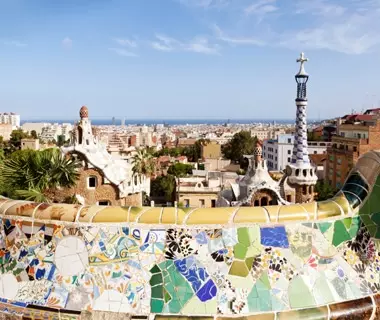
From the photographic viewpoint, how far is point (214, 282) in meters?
3.80

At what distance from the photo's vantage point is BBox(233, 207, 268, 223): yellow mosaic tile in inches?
153

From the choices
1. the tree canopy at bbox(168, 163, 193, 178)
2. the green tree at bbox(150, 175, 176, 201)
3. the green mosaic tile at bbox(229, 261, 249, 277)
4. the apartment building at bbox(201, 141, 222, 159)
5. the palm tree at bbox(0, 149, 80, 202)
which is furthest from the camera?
the apartment building at bbox(201, 141, 222, 159)

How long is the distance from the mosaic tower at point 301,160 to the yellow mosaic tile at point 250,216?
15378 millimetres

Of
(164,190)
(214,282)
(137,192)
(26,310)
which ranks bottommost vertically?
(164,190)

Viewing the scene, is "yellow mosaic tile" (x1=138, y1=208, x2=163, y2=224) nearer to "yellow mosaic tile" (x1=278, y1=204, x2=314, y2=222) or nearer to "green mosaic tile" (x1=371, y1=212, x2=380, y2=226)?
"yellow mosaic tile" (x1=278, y1=204, x2=314, y2=222)

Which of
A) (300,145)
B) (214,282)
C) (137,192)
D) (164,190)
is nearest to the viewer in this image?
(214,282)

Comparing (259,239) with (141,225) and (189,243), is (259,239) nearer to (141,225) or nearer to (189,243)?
(189,243)

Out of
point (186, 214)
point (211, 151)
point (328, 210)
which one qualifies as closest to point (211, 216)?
point (186, 214)

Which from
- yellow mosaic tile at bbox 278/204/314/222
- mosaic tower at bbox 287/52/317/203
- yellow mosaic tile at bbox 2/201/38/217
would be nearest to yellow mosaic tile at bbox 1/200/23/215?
yellow mosaic tile at bbox 2/201/38/217

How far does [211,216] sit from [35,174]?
7911 mm

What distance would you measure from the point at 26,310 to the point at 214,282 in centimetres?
180

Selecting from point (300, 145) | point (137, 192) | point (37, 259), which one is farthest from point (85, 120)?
point (37, 259)

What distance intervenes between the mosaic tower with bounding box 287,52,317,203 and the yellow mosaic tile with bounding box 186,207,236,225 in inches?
610

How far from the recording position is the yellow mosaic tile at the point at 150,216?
391cm
